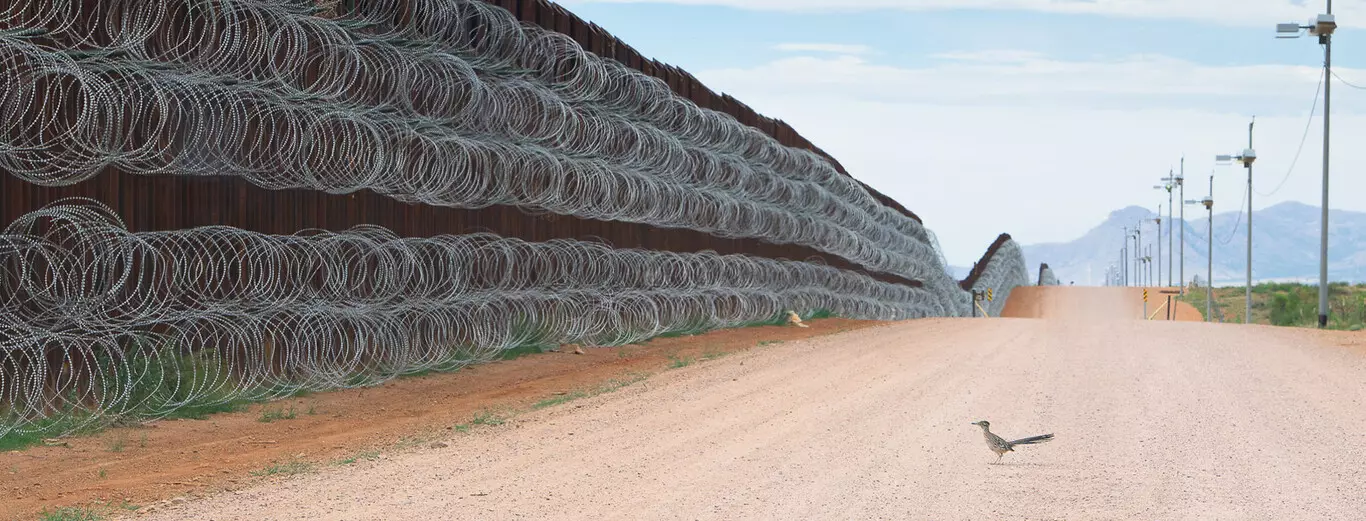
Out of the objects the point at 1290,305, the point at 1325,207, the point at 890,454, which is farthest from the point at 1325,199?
the point at 890,454

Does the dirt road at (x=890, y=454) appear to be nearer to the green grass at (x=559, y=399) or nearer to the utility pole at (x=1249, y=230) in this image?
the green grass at (x=559, y=399)

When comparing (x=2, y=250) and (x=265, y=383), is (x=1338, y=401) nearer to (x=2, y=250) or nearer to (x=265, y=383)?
(x=265, y=383)

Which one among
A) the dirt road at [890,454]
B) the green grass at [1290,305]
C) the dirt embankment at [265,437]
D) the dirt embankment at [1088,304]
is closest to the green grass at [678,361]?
the dirt embankment at [265,437]

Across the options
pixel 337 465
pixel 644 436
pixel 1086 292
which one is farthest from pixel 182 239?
pixel 1086 292

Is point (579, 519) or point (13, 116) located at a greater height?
point (13, 116)

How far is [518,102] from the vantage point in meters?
17.0

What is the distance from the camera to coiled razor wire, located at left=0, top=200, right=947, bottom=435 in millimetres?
9984

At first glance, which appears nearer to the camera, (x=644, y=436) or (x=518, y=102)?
(x=644, y=436)

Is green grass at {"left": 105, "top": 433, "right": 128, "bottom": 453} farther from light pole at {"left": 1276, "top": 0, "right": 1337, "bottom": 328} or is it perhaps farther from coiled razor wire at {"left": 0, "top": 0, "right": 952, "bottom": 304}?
light pole at {"left": 1276, "top": 0, "right": 1337, "bottom": 328}

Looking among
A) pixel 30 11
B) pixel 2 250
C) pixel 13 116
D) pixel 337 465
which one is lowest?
pixel 337 465

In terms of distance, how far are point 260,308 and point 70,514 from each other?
500cm

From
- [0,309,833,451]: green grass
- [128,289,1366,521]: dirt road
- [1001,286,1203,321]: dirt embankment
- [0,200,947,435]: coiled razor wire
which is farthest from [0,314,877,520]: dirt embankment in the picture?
[1001,286,1203,321]: dirt embankment

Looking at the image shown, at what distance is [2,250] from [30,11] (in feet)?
5.94

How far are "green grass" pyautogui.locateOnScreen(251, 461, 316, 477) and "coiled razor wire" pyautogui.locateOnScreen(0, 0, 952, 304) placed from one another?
2903 millimetres
